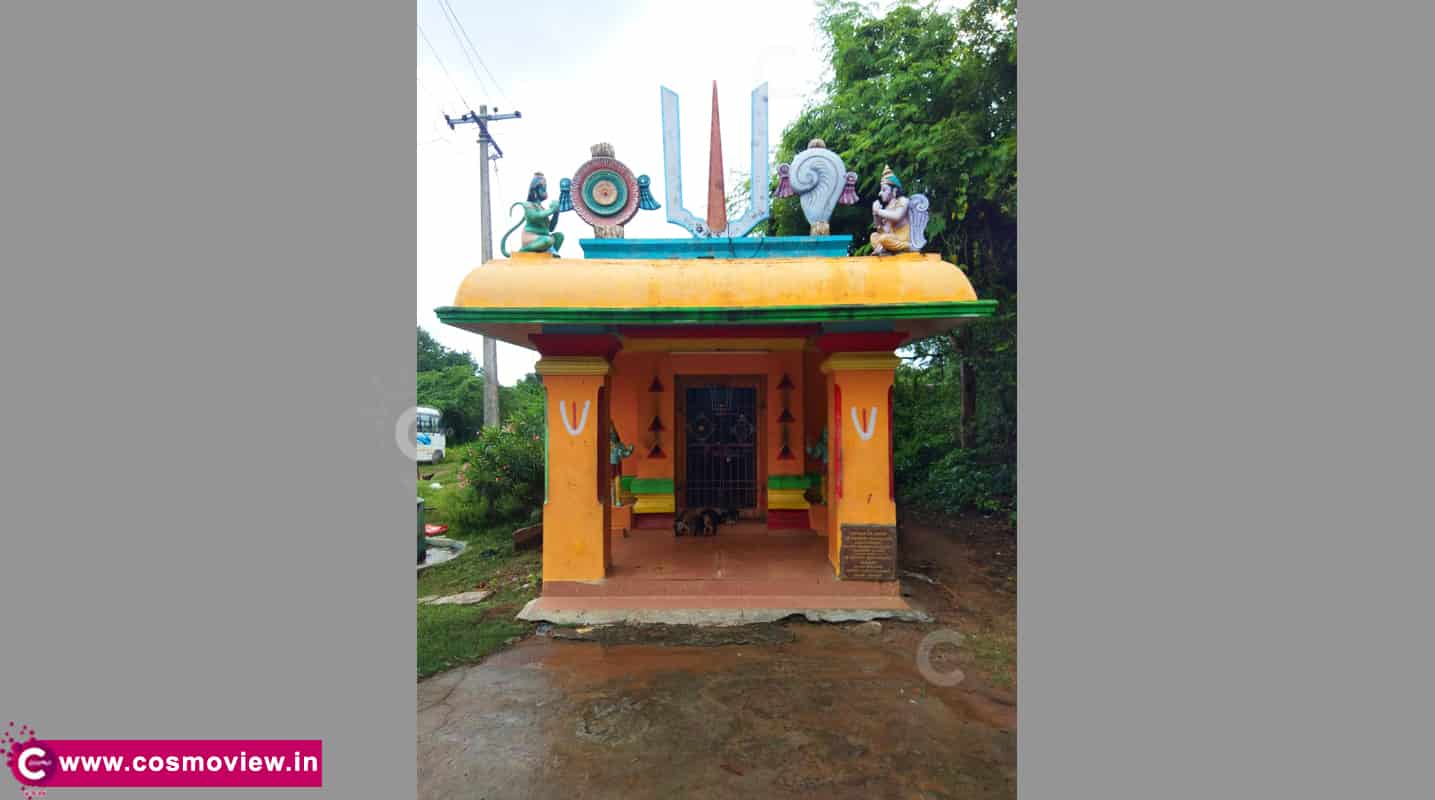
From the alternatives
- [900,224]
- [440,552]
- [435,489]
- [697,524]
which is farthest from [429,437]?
[900,224]

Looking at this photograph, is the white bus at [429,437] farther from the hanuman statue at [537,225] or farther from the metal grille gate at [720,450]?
the hanuman statue at [537,225]

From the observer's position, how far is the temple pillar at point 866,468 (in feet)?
22.9

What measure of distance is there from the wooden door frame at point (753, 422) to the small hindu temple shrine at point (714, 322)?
1374mm

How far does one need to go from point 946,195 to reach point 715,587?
813cm

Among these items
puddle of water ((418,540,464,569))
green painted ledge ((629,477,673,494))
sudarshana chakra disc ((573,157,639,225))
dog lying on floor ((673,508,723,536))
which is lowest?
puddle of water ((418,540,464,569))

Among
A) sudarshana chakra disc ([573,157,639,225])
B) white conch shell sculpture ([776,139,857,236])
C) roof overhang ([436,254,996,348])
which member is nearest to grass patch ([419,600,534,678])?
roof overhang ([436,254,996,348])

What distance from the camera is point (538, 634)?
6.20m

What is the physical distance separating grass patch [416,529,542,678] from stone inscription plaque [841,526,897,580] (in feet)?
11.9

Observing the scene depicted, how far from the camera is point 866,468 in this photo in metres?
7.04

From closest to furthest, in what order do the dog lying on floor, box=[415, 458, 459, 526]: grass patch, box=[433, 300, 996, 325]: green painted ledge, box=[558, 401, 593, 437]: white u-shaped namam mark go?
box=[433, 300, 996, 325]: green painted ledge
box=[558, 401, 593, 437]: white u-shaped namam mark
the dog lying on floor
box=[415, 458, 459, 526]: grass patch

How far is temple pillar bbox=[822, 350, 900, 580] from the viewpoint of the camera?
22.9 ft

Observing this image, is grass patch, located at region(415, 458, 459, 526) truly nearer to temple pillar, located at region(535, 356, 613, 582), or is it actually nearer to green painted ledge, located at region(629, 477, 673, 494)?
green painted ledge, located at region(629, 477, 673, 494)

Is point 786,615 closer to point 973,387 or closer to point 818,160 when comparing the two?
point 818,160

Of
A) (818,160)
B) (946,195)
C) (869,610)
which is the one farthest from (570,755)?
(946,195)
